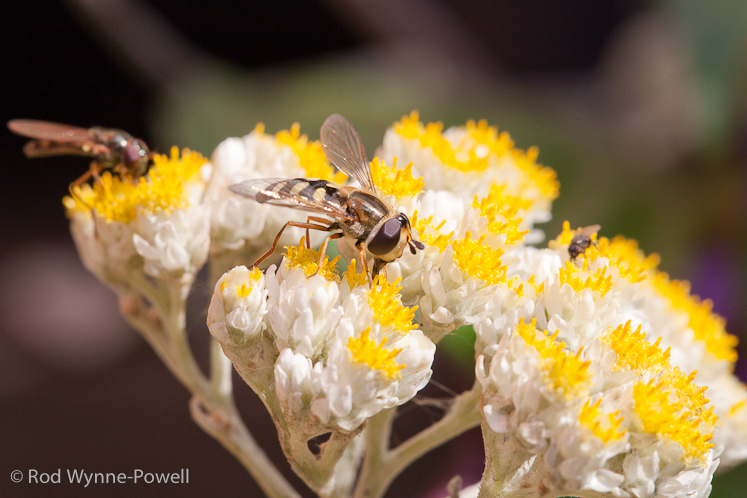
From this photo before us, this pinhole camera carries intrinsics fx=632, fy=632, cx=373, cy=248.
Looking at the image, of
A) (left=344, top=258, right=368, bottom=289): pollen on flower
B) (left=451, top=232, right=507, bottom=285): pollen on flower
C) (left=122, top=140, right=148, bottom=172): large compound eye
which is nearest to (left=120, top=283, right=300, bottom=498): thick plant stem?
(left=122, top=140, right=148, bottom=172): large compound eye

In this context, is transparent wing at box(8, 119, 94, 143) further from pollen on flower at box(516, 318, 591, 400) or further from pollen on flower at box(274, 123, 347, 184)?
pollen on flower at box(516, 318, 591, 400)

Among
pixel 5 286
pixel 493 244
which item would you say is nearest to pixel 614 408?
pixel 493 244

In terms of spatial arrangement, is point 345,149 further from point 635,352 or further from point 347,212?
point 635,352

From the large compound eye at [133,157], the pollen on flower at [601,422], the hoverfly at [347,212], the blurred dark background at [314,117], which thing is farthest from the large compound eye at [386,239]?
the blurred dark background at [314,117]

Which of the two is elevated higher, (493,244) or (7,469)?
(7,469)

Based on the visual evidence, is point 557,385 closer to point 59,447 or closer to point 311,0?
point 59,447

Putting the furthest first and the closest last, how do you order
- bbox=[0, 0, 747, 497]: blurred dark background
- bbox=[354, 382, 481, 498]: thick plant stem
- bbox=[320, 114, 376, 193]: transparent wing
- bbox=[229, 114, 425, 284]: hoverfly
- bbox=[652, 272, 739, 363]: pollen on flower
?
bbox=[0, 0, 747, 497]: blurred dark background
bbox=[652, 272, 739, 363]: pollen on flower
bbox=[320, 114, 376, 193]: transparent wing
bbox=[354, 382, 481, 498]: thick plant stem
bbox=[229, 114, 425, 284]: hoverfly

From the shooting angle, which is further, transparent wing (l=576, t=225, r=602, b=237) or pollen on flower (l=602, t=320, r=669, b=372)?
transparent wing (l=576, t=225, r=602, b=237)
